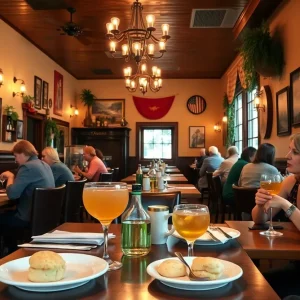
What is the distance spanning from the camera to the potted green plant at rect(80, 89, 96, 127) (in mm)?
12211

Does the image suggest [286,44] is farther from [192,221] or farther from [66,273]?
[66,273]

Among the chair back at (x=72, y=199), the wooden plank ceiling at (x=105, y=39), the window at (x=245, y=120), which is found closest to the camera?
the chair back at (x=72, y=199)

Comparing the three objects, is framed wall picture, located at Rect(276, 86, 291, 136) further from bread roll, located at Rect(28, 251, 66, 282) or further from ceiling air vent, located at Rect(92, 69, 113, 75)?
ceiling air vent, located at Rect(92, 69, 113, 75)

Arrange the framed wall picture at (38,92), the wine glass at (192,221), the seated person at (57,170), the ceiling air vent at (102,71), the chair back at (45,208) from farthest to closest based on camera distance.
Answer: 1. the ceiling air vent at (102,71)
2. the framed wall picture at (38,92)
3. the seated person at (57,170)
4. the chair back at (45,208)
5. the wine glass at (192,221)

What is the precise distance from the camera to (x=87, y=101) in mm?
12250

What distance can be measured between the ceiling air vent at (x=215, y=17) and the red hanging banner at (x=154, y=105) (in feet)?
16.6

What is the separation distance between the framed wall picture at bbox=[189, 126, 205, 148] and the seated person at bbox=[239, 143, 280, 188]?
7.92m

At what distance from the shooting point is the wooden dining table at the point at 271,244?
1.44 meters

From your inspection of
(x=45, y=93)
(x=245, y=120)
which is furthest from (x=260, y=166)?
(x=45, y=93)

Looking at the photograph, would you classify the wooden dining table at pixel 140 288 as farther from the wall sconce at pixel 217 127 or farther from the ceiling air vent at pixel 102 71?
the wall sconce at pixel 217 127

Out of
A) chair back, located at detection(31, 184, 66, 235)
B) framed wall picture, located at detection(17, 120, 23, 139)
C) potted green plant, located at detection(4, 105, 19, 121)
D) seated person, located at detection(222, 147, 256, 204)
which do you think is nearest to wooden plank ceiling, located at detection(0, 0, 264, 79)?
potted green plant, located at detection(4, 105, 19, 121)

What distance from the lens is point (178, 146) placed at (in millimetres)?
12547

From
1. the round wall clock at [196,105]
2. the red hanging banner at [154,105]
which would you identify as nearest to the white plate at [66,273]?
the red hanging banner at [154,105]

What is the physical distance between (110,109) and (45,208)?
9527 mm
